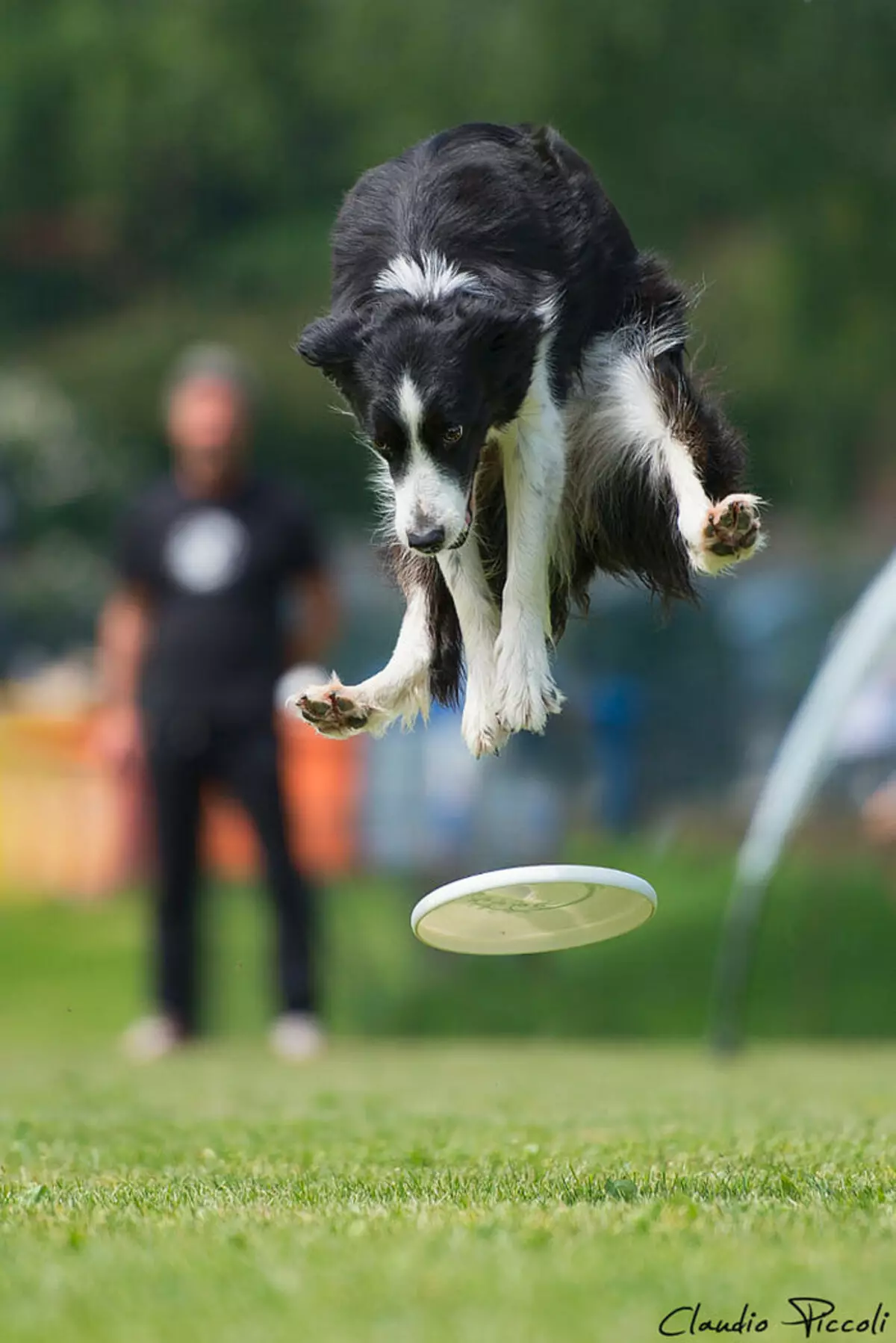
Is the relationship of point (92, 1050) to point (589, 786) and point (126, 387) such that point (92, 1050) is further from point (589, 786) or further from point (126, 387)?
point (126, 387)

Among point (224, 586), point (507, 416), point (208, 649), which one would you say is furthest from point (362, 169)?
point (507, 416)

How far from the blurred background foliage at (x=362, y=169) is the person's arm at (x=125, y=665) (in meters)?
3.09

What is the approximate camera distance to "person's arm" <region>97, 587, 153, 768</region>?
9.75 metres

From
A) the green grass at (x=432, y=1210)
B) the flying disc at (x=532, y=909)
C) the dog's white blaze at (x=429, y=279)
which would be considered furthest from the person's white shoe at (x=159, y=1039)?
the dog's white blaze at (x=429, y=279)

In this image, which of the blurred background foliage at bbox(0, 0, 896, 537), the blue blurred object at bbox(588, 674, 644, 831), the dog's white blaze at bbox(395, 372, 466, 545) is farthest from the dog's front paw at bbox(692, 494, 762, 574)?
the blue blurred object at bbox(588, 674, 644, 831)

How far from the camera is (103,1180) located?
174 inches

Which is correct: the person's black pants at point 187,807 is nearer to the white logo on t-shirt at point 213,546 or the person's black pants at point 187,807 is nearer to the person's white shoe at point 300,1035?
the person's white shoe at point 300,1035

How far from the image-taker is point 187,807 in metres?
9.47

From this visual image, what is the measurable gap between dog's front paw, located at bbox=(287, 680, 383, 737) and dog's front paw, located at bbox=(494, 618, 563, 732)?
1.09 feet

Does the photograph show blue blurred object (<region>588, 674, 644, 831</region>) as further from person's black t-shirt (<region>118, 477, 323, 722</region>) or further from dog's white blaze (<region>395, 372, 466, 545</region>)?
dog's white blaze (<region>395, 372, 466, 545</region>)

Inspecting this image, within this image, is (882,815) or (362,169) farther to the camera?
(362,169)

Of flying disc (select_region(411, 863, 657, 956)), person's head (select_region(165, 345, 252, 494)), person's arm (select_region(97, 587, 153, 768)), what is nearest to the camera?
flying disc (select_region(411, 863, 657, 956))

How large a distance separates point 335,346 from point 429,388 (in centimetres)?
28

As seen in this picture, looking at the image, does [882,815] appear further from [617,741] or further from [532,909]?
[532,909]
